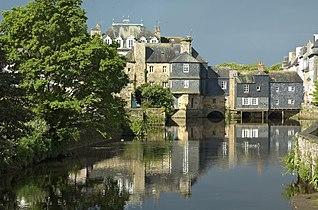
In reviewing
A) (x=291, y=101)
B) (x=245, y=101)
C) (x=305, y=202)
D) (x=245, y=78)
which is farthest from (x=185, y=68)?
(x=305, y=202)

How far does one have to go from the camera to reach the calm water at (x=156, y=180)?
68.1 feet

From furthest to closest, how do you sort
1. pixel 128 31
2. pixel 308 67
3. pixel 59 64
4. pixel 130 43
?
pixel 128 31 → pixel 130 43 → pixel 308 67 → pixel 59 64

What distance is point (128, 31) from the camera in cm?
8838

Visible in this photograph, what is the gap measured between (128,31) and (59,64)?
190ft

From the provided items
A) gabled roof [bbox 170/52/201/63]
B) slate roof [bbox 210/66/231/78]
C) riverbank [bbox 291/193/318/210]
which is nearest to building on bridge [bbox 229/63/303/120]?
slate roof [bbox 210/66/231/78]

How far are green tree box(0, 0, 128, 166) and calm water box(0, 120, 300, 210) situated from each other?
8.66ft

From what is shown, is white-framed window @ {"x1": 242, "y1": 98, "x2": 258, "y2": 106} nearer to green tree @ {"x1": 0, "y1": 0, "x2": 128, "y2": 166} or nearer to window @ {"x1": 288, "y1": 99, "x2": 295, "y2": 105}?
window @ {"x1": 288, "y1": 99, "x2": 295, "y2": 105}

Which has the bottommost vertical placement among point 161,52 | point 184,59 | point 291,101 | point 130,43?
point 291,101

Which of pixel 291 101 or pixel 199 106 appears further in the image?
pixel 291 101

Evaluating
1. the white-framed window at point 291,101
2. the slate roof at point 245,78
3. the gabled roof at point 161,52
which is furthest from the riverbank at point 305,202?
the white-framed window at point 291,101

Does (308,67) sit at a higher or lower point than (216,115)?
higher

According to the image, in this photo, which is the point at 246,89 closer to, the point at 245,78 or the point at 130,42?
the point at 245,78

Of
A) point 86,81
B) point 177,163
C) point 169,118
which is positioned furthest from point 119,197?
point 169,118

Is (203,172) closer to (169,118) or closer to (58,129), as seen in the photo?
(58,129)
